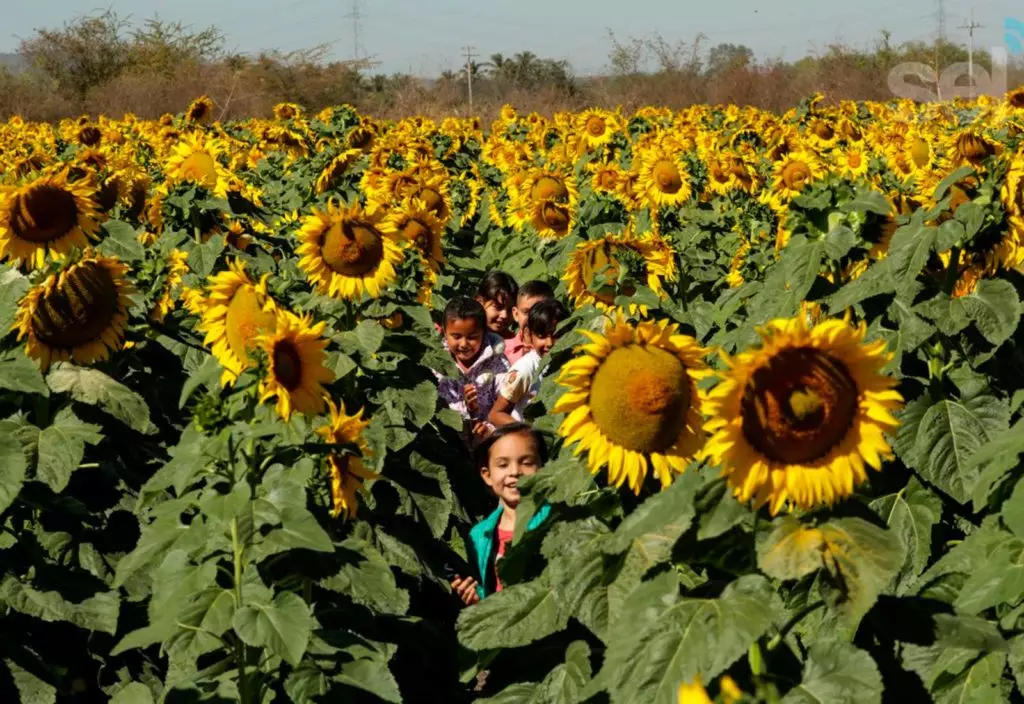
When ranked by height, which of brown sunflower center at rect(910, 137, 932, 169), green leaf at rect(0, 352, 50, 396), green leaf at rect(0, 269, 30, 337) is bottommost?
brown sunflower center at rect(910, 137, 932, 169)

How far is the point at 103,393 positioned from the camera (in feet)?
13.0

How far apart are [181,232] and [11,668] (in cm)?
347

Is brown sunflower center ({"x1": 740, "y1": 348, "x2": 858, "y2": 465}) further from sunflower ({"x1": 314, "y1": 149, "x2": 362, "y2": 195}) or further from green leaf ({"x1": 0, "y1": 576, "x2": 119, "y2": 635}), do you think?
sunflower ({"x1": 314, "y1": 149, "x2": 362, "y2": 195})

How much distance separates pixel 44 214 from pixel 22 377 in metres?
0.93

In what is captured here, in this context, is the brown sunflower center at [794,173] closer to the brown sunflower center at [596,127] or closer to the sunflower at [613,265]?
the sunflower at [613,265]

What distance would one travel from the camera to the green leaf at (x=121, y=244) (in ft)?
15.5

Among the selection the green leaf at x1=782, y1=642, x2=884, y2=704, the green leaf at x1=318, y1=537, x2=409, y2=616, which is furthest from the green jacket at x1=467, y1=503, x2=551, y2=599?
the green leaf at x1=782, y1=642, x2=884, y2=704

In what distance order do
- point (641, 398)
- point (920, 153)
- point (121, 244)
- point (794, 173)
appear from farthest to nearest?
point (920, 153) → point (794, 173) → point (121, 244) → point (641, 398)

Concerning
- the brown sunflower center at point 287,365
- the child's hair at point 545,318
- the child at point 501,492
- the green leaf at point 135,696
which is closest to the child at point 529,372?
the child's hair at point 545,318

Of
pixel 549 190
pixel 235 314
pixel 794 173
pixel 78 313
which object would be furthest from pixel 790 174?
pixel 78 313

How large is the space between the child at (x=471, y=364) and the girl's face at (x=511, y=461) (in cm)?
A: 152

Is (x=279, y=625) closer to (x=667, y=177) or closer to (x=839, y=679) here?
(x=839, y=679)

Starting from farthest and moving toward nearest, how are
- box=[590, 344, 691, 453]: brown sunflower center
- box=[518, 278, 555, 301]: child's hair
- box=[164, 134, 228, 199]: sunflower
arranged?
box=[164, 134, 228, 199]: sunflower → box=[518, 278, 555, 301]: child's hair → box=[590, 344, 691, 453]: brown sunflower center

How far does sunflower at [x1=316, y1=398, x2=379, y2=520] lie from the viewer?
343 cm
